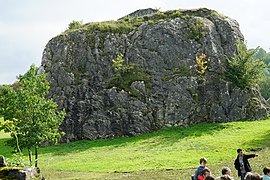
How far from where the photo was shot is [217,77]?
69875 millimetres

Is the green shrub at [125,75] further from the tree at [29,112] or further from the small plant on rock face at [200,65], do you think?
the tree at [29,112]

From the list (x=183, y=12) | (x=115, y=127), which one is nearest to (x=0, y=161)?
(x=115, y=127)

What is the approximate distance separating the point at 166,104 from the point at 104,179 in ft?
121

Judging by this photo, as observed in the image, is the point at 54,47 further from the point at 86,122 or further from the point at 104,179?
the point at 104,179

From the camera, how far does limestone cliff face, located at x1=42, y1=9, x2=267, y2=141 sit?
213ft

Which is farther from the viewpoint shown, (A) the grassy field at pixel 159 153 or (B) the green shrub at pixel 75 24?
(B) the green shrub at pixel 75 24

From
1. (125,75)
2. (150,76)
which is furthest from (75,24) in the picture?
(150,76)

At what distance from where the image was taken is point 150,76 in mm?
69938

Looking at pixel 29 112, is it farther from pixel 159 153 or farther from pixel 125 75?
pixel 125 75

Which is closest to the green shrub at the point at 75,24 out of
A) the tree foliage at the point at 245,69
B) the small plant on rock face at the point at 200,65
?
the small plant on rock face at the point at 200,65

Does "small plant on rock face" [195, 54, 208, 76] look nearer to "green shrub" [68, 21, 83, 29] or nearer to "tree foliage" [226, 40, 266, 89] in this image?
"tree foliage" [226, 40, 266, 89]

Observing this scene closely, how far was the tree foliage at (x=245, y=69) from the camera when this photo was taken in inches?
2682

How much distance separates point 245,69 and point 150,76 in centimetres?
1795

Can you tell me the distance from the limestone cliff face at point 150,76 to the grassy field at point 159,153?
180 inches
